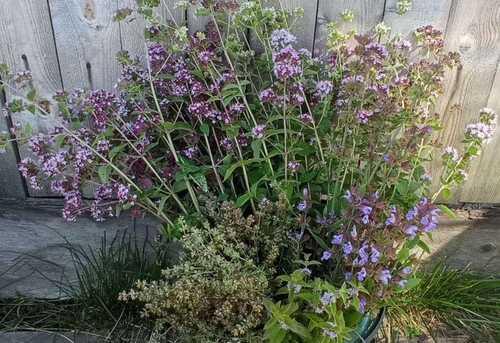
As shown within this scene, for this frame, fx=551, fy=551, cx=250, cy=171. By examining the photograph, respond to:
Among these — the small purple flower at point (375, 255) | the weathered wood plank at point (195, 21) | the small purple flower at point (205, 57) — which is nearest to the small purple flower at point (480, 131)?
the small purple flower at point (375, 255)

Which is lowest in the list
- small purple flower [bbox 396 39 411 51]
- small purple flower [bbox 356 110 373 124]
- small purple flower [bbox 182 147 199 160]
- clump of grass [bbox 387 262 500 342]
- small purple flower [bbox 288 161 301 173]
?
clump of grass [bbox 387 262 500 342]

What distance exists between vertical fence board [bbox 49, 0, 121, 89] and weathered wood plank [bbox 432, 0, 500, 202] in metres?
1.41

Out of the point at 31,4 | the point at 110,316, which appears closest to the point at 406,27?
the point at 31,4

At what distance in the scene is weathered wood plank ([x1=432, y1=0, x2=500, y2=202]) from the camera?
2260 millimetres

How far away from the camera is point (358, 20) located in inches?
90.0

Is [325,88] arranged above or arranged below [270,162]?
above

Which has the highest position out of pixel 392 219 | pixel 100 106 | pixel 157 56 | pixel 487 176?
pixel 157 56

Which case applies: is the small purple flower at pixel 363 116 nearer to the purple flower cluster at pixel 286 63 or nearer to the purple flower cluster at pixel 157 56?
the purple flower cluster at pixel 286 63

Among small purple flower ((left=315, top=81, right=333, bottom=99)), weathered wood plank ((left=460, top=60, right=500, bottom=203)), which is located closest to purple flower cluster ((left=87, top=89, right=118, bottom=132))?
small purple flower ((left=315, top=81, right=333, bottom=99))

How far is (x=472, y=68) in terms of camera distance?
2.36 m

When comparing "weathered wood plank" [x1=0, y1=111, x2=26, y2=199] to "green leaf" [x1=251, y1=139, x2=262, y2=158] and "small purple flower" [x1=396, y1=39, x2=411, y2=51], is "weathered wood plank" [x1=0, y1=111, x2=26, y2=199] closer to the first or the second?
"green leaf" [x1=251, y1=139, x2=262, y2=158]

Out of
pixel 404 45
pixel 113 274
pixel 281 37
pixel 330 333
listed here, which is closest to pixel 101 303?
pixel 113 274

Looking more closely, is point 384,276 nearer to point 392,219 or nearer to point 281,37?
point 392,219

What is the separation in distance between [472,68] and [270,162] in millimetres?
996
